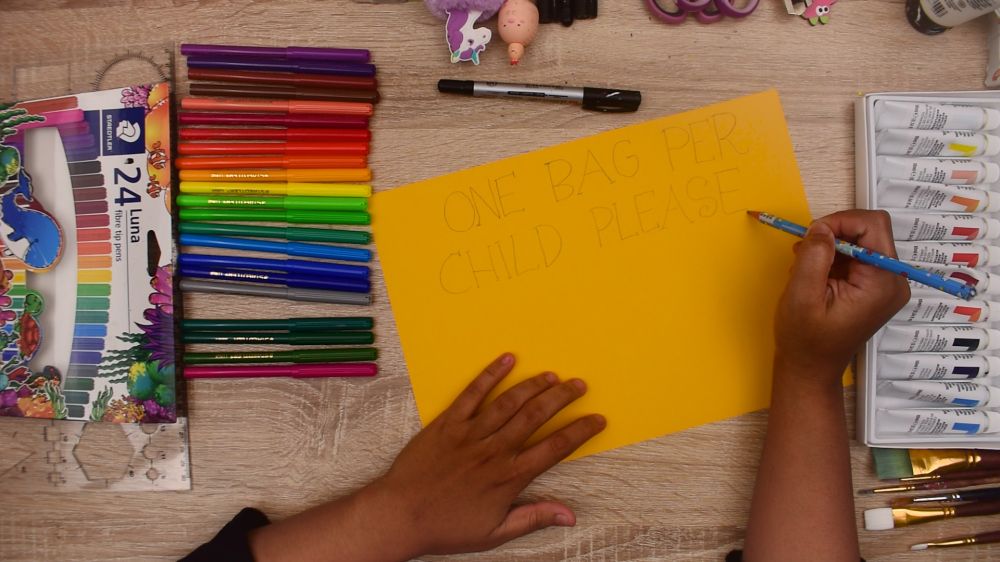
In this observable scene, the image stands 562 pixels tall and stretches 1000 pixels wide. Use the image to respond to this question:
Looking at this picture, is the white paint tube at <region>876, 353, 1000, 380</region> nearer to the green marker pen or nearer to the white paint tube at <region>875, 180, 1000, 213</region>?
the white paint tube at <region>875, 180, 1000, 213</region>

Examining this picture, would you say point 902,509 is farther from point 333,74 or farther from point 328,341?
point 333,74

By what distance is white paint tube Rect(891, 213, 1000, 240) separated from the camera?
0.61m

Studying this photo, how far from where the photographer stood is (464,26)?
24.2 inches

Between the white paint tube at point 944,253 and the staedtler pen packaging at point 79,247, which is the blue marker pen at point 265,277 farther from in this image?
the white paint tube at point 944,253

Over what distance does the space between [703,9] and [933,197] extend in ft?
0.95

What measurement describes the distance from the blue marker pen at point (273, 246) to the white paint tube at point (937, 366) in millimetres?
525

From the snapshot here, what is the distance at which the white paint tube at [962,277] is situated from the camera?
24.0 inches

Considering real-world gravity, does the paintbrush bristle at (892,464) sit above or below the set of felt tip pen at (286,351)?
below

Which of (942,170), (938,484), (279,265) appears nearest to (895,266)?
(942,170)

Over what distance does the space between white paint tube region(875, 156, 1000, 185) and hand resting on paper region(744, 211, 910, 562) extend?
0.24 ft

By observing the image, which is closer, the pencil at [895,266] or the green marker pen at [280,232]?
the pencil at [895,266]

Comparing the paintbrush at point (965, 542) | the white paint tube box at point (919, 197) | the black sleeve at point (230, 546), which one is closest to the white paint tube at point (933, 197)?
the white paint tube box at point (919, 197)

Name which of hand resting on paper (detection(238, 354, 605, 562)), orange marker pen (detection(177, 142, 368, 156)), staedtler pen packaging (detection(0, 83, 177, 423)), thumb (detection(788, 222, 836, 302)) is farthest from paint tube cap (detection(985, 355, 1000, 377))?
staedtler pen packaging (detection(0, 83, 177, 423))

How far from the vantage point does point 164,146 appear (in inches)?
24.9
